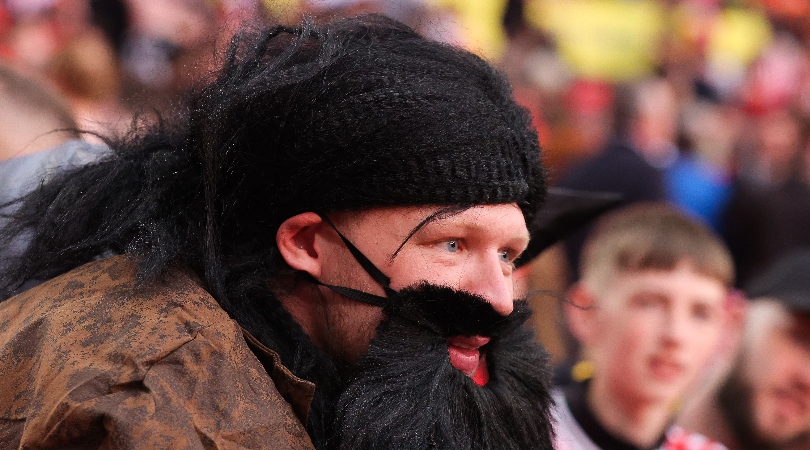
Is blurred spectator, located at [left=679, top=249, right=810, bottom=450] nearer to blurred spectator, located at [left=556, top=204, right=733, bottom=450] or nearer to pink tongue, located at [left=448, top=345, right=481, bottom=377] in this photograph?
blurred spectator, located at [left=556, top=204, right=733, bottom=450]

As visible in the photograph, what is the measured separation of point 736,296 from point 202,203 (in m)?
2.93

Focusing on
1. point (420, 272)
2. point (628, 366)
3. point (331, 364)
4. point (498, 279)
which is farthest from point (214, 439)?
point (628, 366)

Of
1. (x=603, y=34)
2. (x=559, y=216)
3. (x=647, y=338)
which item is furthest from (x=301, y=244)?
(x=603, y=34)

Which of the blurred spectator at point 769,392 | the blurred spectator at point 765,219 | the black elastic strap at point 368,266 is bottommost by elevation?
the blurred spectator at point 765,219

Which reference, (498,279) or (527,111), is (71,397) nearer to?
(498,279)

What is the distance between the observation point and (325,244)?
242cm

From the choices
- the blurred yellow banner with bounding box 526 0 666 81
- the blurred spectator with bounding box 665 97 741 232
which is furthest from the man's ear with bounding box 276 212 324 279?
the blurred yellow banner with bounding box 526 0 666 81

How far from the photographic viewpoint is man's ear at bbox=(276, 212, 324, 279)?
240cm

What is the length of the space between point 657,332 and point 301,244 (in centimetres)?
178

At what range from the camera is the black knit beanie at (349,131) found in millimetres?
2291

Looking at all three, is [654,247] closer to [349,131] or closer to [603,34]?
[349,131]

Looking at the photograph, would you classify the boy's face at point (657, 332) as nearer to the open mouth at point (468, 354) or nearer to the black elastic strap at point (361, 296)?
the open mouth at point (468, 354)

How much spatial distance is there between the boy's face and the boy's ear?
7 cm

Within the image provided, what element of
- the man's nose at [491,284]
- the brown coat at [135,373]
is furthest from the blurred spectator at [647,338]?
the brown coat at [135,373]
